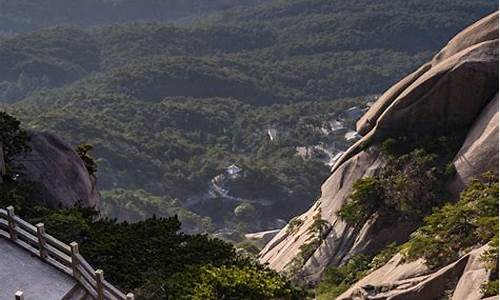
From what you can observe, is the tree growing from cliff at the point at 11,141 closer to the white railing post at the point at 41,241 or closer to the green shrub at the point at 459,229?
the white railing post at the point at 41,241

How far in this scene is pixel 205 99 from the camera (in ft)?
483

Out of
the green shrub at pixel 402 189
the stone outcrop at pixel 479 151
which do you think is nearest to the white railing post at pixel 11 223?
the green shrub at pixel 402 189

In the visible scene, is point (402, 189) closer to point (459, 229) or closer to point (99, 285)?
point (459, 229)

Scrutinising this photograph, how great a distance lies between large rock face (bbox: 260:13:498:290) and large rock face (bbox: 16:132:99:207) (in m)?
8.86

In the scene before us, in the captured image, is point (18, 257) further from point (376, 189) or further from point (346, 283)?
point (376, 189)

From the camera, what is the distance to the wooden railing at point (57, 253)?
47.6 feet

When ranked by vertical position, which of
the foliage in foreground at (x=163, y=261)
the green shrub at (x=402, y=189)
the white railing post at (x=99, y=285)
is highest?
the white railing post at (x=99, y=285)

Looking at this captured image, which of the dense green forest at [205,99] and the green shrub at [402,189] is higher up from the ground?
the green shrub at [402,189]

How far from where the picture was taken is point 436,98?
28422 millimetres

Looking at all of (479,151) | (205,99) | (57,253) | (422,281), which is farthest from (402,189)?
(205,99)

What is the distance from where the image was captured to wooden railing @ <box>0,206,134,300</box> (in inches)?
571

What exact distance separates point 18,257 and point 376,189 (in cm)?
1509

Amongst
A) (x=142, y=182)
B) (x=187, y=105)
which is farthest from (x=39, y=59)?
(x=142, y=182)

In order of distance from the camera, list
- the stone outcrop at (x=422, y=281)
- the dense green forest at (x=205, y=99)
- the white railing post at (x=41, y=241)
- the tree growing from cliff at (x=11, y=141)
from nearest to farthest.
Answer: the white railing post at (x=41, y=241)
the stone outcrop at (x=422, y=281)
the tree growing from cliff at (x=11, y=141)
the dense green forest at (x=205, y=99)
